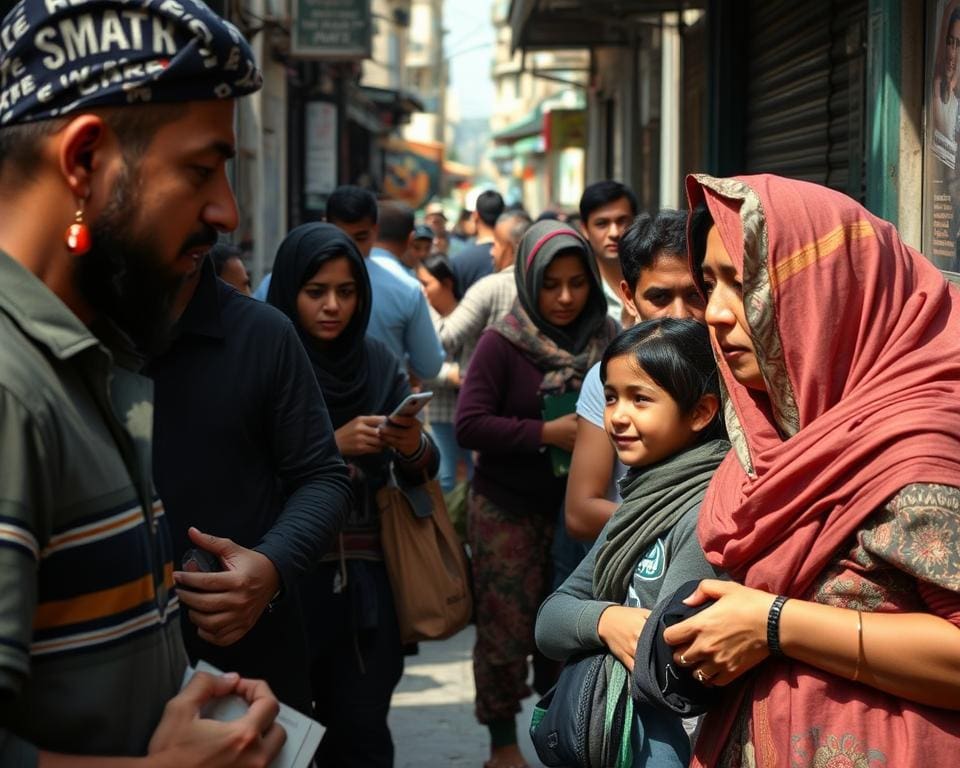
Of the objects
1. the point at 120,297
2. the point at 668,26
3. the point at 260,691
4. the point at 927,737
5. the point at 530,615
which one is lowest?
the point at 530,615

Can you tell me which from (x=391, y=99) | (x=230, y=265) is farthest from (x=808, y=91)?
Answer: (x=391, y=99)

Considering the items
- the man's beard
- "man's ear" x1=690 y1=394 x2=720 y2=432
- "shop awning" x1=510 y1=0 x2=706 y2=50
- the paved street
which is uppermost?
"shop awning" x1=510 y1=0 x2=706 y2=50

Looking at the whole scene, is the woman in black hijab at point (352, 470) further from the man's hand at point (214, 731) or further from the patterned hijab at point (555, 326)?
the man's hand at point (214, 731)

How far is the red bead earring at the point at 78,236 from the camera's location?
161 cm

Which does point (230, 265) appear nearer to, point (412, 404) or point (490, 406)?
point (490, 406)

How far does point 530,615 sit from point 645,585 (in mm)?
2334

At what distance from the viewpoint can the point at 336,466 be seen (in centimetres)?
320

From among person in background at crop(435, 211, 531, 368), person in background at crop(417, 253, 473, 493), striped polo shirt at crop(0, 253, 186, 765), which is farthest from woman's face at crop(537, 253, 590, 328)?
striped polo shirt at crop(0, 253, 186, 765)

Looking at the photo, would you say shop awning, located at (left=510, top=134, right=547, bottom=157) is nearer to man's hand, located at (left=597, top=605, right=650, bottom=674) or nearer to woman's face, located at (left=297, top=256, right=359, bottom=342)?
woman's face, located at (left=297, top=256, right=359, bottom=342)

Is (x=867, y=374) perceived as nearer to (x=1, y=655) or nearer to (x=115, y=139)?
(x=115, y=139)

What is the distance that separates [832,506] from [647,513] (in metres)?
0.69

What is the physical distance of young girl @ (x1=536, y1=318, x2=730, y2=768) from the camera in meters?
2.69

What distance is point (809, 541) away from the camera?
214 centimetres

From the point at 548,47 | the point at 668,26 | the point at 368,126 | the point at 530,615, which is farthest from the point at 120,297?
the point at 368,126
